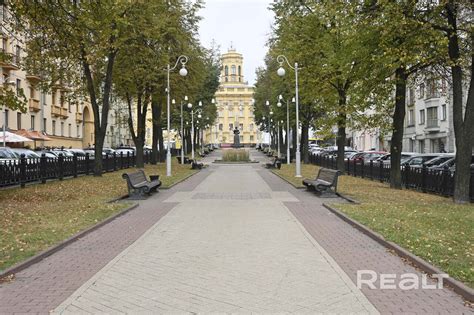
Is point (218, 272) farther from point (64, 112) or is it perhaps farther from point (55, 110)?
point (64, 112)

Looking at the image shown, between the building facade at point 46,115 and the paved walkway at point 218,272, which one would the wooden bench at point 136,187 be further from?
the building facade at point 46,115

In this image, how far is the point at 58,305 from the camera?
5512mm

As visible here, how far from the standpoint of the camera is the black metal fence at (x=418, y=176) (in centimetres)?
1834

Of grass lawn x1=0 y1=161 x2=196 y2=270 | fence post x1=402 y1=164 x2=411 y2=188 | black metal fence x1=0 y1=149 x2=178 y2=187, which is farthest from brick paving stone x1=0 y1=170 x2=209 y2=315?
fence post x1=402 y1=164 x2=411 y2=188

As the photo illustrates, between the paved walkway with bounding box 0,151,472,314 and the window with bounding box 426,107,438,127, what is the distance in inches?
1689

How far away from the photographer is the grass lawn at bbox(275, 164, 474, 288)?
706 cm

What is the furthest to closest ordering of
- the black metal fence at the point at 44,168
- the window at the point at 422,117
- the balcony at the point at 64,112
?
the balcony at the point at 64,112
the window at the point at 422,117
the black metal fence at the point at 44,168

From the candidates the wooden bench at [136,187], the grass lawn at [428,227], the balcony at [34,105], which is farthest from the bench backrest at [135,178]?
the balcony at [34,105]

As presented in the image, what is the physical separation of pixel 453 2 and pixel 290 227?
901 centimetres

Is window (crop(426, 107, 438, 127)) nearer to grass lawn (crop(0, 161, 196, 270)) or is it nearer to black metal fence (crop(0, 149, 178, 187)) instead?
black metal fence (crop(0, 149, 178, 187))

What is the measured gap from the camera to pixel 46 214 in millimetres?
12156

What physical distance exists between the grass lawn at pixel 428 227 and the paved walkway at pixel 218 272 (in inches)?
17.7

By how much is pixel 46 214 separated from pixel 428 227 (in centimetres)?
864

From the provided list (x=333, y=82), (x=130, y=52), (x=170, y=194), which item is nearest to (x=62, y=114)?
(x=130, y=52)
